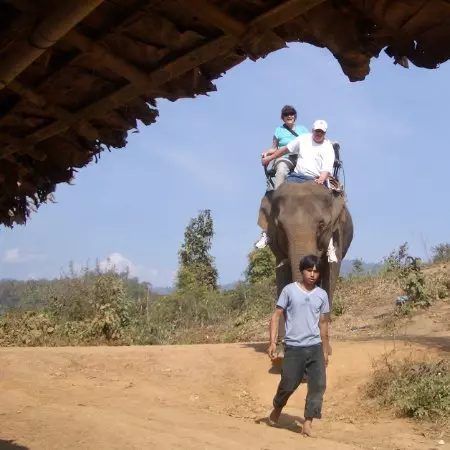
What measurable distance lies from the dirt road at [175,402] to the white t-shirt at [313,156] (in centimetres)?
233

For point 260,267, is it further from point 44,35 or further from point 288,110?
point 44,35

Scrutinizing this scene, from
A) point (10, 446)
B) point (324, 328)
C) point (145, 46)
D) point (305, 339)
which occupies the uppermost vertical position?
point (145, 46)

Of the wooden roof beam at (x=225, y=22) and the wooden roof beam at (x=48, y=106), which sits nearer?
the wooden roof beam at (x=225, y=22)

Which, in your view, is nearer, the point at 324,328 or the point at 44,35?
the point at 44,35

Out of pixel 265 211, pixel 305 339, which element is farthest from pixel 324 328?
pixel 265 211

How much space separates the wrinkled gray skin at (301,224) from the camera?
24.2 feet

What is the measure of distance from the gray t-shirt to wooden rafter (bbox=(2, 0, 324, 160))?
298 cm

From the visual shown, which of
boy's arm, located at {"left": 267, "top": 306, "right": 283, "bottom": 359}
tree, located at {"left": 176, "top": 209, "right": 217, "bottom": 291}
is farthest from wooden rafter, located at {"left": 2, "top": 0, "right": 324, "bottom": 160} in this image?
tree, located at {"left": 176, "top": 209, "right": 217, "bottom": 291}

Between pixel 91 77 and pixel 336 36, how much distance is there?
4.05ft

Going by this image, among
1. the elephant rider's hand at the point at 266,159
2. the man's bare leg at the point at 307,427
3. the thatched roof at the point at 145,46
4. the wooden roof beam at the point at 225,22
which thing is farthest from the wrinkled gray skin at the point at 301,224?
the wooden roof beam at the point at 225,22

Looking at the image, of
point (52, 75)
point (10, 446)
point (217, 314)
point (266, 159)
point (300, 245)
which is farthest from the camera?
point (217, 314)

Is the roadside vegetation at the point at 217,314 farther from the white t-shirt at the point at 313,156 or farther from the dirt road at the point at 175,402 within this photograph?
the white t-shirt at the point at 313,156

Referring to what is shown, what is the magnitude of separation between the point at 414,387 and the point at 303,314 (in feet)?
4.75

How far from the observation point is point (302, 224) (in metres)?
7.45
